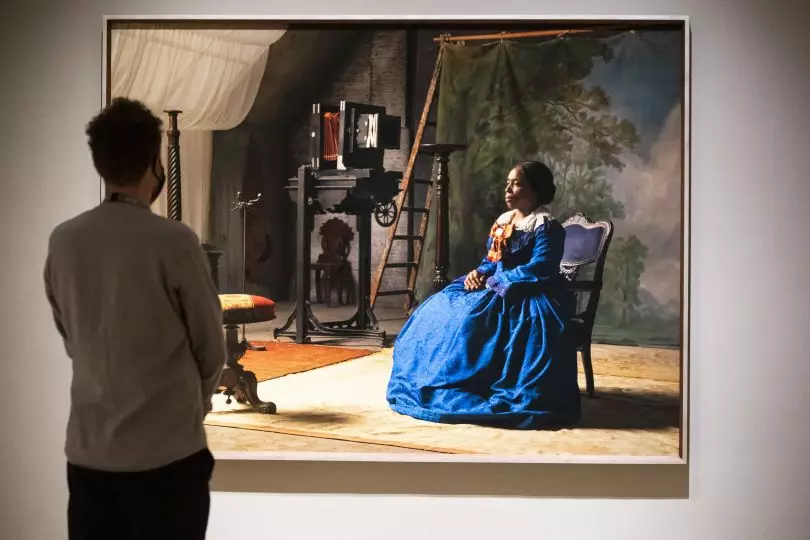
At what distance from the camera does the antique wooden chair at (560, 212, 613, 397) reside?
2.88 metres

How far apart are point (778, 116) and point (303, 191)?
1.70 metres

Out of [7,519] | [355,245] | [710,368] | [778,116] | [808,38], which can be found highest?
[808,38]

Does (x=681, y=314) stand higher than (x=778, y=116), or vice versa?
(x=778, y=116)

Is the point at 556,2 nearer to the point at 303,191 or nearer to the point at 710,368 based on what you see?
the point at 303,191

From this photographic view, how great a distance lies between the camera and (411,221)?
297 centimetres

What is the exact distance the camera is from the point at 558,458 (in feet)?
9.34

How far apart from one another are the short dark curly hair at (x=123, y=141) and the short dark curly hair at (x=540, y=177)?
4.80 feet

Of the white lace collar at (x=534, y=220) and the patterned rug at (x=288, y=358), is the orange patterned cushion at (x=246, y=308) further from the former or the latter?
the white lace collar at (x=534, y=220)

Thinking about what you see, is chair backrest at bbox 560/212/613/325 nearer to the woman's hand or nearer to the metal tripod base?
the woman's hand

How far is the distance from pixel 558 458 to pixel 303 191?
131 cm

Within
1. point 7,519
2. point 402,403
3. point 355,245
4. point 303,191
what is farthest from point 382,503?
point 7,519

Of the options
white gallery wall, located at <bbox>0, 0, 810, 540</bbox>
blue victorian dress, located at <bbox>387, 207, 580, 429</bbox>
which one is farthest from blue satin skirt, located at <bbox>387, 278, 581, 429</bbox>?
white gallery wall, located at <bbox>0, 0, 810, 540</bbox>

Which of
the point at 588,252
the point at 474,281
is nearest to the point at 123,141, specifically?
the point at 474,281

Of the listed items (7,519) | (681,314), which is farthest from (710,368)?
(7,519)
